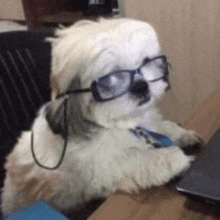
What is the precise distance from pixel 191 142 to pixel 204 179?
0.80 ft

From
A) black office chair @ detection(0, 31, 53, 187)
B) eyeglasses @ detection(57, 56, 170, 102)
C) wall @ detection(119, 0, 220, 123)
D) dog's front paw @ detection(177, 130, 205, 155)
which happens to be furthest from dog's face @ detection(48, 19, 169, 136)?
wall @ detection(119, 0, 220, 123)

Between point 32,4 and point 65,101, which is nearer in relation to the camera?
point 65,101

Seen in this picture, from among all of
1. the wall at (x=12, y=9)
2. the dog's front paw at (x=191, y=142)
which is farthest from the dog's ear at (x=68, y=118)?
the wall at (x=12, y=9)

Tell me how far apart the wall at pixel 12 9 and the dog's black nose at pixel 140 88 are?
4.38 ft

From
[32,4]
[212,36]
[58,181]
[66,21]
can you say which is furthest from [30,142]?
[32,4]

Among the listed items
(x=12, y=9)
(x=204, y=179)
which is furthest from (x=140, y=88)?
(x=12, y=9)

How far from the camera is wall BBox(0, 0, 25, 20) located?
182cm

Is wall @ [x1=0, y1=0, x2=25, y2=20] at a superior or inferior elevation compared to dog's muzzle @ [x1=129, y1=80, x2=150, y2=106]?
inferior

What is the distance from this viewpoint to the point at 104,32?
643 mm

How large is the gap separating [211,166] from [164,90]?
0.27 metres

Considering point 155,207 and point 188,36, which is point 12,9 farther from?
point 155,207

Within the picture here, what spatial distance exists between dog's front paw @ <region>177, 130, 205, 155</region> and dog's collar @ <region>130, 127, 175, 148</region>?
0.03 m

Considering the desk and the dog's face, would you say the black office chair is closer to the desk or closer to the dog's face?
the dog's face

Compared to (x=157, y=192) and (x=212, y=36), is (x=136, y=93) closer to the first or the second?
(x=157, y=192)
